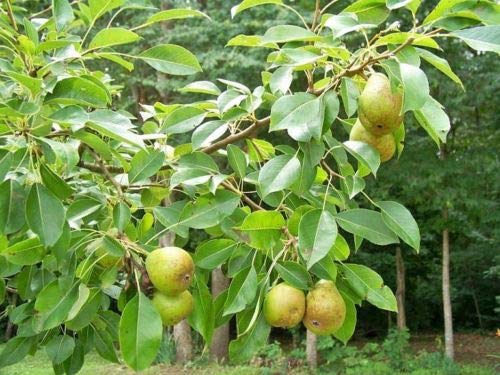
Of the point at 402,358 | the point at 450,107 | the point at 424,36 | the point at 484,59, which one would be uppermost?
the point at 424,36

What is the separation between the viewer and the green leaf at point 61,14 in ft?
4.91

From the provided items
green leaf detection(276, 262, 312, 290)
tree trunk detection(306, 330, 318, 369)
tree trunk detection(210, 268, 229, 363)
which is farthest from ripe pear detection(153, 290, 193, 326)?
tree trunk detection(210, 268, 229, 363)

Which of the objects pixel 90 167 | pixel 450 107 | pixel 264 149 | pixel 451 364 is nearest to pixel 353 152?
pixel 264 149

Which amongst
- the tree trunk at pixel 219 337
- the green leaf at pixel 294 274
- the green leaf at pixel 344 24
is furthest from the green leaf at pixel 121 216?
the tree trunk at pixel 219 337

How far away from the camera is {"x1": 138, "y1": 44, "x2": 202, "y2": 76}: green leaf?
1528 mm

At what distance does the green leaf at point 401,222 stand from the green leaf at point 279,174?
0.62 ft

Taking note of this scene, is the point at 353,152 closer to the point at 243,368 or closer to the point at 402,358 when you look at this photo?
the point at 243,368

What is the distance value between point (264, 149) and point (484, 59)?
276 inches

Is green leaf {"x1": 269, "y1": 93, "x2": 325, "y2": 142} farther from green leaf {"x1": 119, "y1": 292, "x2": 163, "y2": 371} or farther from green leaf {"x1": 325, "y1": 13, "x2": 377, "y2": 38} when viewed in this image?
green leaf {"x1": 119, "y1": 292, "x2": 163, "y2": 371}

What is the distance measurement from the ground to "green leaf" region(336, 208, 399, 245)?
5533 mm

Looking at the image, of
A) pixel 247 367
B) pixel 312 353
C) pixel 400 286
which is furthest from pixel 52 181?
pixel 400 286

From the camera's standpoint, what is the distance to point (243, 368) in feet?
27.1

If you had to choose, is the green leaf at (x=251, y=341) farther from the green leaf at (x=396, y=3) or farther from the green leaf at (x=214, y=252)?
the green leaf at (x=396, y=3)

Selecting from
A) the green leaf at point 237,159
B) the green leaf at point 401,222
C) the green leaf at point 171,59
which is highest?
the green leaf at point 171,59
